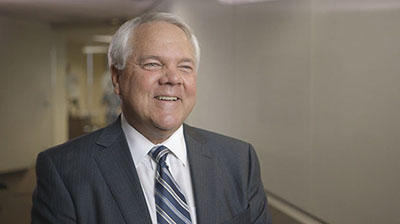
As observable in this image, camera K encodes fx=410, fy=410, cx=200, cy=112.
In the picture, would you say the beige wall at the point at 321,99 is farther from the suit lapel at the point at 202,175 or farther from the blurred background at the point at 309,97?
the suit lapel at the point at 202,175

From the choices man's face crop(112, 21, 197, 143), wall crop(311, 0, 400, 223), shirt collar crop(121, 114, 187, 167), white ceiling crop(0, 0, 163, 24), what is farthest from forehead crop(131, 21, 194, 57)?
white ceiling crop(0, 0, 163, 24)

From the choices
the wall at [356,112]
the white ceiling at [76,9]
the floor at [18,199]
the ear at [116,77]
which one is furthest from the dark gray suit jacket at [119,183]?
the white ceiling at [76,9]

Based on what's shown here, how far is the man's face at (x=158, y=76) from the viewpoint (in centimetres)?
137

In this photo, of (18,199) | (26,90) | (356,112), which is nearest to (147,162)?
(356,112)

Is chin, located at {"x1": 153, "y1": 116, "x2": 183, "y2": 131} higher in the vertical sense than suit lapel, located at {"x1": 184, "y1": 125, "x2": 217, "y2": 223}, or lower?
higher

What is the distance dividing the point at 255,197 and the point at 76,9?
5825 millimetres

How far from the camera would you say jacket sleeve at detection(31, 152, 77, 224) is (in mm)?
1257

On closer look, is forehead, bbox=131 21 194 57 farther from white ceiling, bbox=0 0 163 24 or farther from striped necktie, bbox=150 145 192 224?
white ceiling, bbox=0 0 163 24

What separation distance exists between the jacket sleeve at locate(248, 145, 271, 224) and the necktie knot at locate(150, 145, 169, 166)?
347mm

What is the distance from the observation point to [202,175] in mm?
1463

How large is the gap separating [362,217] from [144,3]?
4931mm

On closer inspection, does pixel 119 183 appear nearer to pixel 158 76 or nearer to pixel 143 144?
pixel 143 144

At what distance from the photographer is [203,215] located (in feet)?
4.58

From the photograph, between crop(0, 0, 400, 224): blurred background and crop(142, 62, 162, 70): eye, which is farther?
crop(0, 0, 400, 224): blurred background
